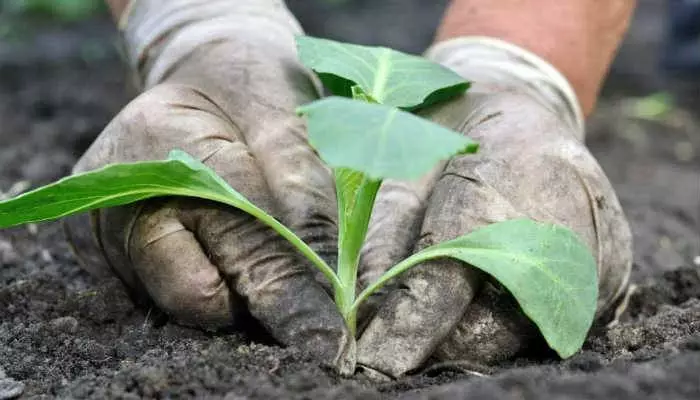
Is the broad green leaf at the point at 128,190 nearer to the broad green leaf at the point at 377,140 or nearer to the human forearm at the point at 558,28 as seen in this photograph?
the broad green leaf at the point at 377,140

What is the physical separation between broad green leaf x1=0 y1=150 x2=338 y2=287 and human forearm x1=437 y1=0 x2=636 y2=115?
3.15ft

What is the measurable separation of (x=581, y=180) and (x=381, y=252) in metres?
0.34

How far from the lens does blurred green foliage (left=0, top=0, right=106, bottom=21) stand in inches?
181

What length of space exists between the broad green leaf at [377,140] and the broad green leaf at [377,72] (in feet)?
0.87

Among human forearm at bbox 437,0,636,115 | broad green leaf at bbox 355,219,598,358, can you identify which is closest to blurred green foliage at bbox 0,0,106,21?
human forearm at bbox 437,0,636,115

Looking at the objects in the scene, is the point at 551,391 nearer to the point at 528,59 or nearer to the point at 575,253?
the point at 575,253

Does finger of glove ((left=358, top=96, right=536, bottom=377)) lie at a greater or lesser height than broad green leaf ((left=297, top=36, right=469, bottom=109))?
lesser

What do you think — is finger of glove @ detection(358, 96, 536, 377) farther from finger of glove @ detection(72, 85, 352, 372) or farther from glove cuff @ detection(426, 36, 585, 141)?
glove cuff @ detection(426, 36, 585, 141)

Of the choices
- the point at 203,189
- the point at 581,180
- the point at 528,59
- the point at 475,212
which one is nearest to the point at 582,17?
the point at 528,59

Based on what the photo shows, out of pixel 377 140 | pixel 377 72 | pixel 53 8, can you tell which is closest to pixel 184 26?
pixel 377 72

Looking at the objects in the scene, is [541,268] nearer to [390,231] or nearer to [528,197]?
[528,197]

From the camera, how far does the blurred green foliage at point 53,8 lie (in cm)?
459

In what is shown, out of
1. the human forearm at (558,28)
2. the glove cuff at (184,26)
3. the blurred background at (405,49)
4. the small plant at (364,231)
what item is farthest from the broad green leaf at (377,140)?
the blurred background at (405,49)

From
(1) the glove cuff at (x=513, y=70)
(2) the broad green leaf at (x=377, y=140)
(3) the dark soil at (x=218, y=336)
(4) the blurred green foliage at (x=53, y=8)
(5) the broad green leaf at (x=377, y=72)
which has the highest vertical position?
(2) the broad green leaf at (x=377, y=140)
